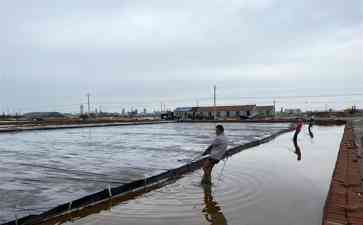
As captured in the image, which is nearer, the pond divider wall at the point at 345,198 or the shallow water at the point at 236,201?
the pond divider wall at the point at 345,198

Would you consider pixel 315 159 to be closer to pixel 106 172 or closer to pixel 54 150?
pixel 106 172

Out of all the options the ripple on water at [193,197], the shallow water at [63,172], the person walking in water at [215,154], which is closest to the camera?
Answer: the ripple on water at [193,197]

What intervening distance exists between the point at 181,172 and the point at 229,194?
2.65 m

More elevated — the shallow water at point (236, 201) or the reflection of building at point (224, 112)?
the reflection of building at point (224, 112)

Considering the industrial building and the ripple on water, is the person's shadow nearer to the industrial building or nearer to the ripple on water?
the ripple on water

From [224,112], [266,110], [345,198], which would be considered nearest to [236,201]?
[345,198]

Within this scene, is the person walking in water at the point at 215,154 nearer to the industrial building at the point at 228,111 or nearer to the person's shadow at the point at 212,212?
the person's shadow at the point at 212,212

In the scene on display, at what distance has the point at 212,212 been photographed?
6.17m

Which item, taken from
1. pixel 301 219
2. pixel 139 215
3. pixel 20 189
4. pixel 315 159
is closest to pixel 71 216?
pixel 139 215

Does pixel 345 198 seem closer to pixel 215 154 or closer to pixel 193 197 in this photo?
pixel 193 197

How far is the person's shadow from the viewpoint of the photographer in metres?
5.73

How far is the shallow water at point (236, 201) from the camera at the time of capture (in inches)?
229

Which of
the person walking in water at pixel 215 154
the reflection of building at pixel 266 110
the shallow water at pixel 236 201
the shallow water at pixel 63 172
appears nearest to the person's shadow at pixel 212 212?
the shallow water at pixel 236 201

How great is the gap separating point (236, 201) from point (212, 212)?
877 millimetres
